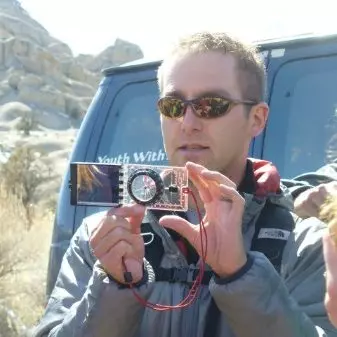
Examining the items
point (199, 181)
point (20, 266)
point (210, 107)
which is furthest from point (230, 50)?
point (20, 266)

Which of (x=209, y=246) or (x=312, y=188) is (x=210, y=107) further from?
(x=312, y=188)

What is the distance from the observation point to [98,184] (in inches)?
90.1

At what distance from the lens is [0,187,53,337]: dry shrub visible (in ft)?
30.1

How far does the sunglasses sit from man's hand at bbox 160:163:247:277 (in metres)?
0.38

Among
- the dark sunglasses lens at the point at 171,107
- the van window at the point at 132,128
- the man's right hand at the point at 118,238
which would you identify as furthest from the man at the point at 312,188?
the van window at the point at 132,128

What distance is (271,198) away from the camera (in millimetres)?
2570

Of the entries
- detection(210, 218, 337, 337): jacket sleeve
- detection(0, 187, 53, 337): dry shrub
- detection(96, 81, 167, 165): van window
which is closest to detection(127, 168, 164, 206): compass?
detection(210, 218, 337, 337): jacket sleeve

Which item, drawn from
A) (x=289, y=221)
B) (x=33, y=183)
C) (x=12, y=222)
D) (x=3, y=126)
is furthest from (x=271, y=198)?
(x=3, y=126)

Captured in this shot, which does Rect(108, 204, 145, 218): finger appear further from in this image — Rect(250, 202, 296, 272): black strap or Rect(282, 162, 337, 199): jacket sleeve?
Rect(282, 162, 337, 199): jacket sleeve

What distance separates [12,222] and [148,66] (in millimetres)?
6816

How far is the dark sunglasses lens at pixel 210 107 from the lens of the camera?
254 cm

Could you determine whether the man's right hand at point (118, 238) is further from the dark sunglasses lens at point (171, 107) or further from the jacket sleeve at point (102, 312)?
the dark sunglasses lens at point (171, 107)

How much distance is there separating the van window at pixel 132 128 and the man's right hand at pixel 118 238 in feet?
7.35

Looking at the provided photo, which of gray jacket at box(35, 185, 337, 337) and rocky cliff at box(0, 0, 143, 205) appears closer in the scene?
gray jacket at box(35, 185, 337, 337)
